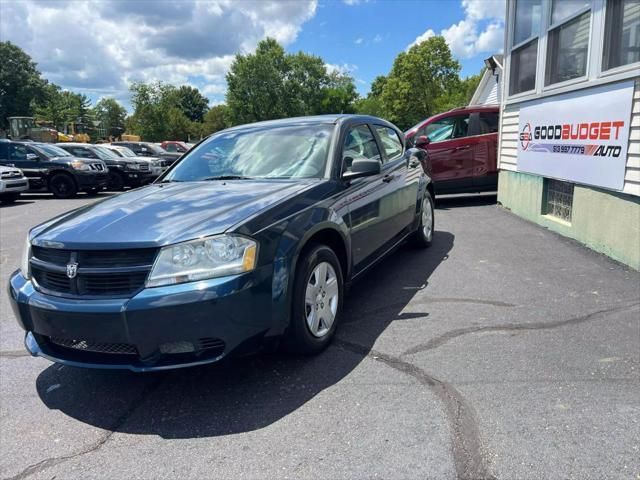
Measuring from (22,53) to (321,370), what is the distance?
82.6m

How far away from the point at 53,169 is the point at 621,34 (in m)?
15.2

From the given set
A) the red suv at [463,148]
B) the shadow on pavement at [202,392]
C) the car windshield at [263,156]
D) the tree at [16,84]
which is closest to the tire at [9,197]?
the red suv at [463,148]

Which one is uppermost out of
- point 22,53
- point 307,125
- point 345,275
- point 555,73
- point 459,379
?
point 22,53

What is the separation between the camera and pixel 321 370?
3.30 metres

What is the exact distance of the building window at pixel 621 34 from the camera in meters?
5.50

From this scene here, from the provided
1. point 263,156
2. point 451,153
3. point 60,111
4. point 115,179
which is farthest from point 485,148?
point 60,111

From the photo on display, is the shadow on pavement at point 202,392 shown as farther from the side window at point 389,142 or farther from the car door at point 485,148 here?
the car door at point 485,148

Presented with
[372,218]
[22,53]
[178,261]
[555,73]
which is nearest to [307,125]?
[372,218]

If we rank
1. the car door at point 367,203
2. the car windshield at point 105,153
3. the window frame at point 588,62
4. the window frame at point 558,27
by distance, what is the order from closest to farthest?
the car door at point 367,203 < the window frame at point 588,62 < the window frame at point 558,27 < the car windshield at point 105,153

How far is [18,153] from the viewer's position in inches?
615

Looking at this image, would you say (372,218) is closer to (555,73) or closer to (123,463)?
(123,463)

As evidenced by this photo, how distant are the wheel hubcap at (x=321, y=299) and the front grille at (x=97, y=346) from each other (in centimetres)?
112

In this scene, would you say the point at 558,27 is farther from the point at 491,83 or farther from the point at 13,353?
the point at 491,83

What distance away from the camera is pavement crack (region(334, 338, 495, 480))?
7.49 ft
